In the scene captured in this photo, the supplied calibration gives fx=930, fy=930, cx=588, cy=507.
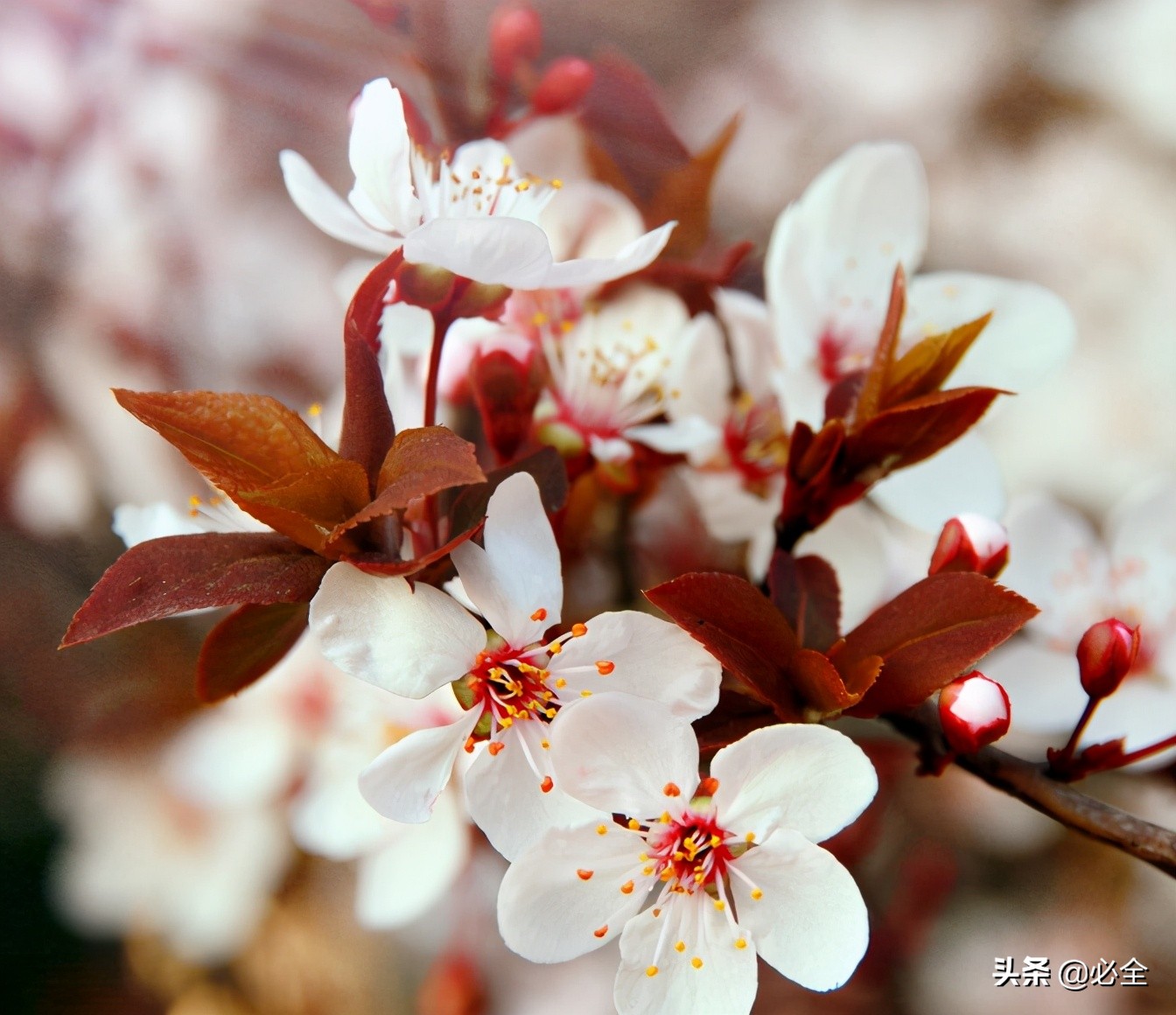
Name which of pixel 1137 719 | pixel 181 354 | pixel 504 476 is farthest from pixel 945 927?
pixel 181 354

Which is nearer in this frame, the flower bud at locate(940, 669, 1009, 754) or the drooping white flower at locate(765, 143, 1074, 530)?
the flower bud at locate(940, 669, 1009, 754)

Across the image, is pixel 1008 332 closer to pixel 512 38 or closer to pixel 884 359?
pixel 884 359

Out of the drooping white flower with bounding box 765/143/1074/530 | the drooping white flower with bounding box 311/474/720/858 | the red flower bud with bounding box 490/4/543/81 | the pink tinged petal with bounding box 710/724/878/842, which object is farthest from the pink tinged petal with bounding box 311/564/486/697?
the red flower bud with bounding box 490/4/543/81

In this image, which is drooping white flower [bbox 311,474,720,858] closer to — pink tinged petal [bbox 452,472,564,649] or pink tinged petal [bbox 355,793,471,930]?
pink tinged petal [bbox 452,472,564,649]

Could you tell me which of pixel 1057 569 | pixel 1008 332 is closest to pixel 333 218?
pixel 1008 332

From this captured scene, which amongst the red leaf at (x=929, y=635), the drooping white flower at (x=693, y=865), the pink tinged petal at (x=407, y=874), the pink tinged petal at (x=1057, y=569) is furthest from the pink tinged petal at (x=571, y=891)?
the pink tinged petal at (x=1057, y=569)
